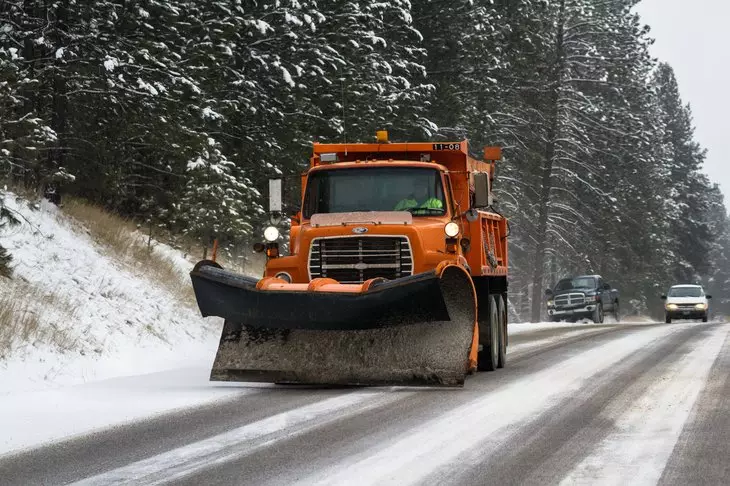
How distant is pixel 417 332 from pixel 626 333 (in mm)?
15202

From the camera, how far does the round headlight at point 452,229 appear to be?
13.0m

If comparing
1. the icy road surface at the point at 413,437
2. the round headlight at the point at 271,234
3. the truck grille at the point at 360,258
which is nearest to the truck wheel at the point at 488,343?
the icy road surface at the point at 413,437

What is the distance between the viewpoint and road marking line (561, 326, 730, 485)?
7.17 meters

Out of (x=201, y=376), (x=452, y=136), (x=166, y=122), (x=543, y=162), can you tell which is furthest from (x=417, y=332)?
(x=543, y=162)

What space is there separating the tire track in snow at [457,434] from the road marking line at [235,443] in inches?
34.8

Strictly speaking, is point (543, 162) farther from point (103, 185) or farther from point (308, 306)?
point (308, 306)

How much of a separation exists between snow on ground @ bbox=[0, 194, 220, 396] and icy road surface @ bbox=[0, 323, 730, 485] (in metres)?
1.20

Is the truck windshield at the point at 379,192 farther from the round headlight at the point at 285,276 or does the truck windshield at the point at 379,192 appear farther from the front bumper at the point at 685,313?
the front bumper at the point at 685,313

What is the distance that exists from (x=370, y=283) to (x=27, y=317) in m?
4.50

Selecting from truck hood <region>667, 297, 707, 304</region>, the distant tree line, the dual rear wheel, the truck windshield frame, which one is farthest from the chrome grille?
the dual rear wheel

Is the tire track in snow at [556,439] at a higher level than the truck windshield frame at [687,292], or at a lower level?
lower

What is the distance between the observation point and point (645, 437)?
8820 millimetres

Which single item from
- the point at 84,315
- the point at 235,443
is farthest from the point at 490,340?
the point at 235,443

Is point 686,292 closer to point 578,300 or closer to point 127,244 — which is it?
point 578,300
